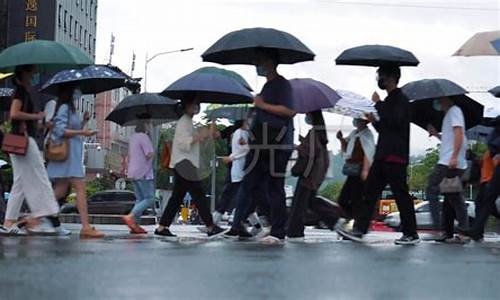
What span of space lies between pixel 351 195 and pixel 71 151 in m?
3.46

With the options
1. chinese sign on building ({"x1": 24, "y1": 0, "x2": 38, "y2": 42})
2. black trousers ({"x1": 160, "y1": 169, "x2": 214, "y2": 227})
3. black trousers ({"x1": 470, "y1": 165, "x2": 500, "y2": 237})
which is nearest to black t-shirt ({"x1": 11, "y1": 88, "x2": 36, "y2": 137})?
black trousers ({"x1": 160, "y1": 169, "x2": 214, "y2": 227})

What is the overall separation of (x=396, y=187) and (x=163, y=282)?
4.66 meters

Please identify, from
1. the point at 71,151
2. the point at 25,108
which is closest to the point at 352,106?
the point at 71,151

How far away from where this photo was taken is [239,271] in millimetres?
6789

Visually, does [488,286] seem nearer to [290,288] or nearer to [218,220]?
[290,288]

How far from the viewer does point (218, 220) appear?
12.7 metres

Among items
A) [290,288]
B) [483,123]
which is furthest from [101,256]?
[483,123]

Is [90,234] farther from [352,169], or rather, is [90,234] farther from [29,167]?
[352,169]

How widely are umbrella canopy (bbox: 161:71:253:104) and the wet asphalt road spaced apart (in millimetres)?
2533

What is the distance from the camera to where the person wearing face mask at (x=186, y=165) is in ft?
36.1

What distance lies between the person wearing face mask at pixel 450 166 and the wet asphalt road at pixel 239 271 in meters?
1.46

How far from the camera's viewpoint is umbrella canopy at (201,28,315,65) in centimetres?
1000

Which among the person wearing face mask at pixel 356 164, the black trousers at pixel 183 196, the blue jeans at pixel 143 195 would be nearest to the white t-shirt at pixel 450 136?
the person wearing face mask at pixel 356 164

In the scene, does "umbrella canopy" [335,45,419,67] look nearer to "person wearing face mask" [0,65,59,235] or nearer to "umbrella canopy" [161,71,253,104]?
"umbrella canopy" [161,71,253,104]
